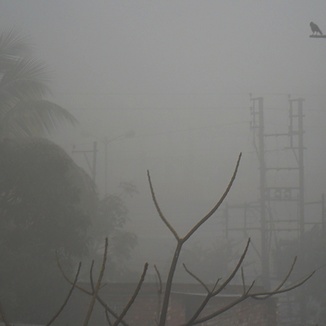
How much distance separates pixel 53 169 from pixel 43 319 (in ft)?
10.6

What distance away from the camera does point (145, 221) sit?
6134 centimetres

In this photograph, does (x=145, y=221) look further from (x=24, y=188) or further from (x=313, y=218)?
(x=24, y=188)

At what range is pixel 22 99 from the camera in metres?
15.8

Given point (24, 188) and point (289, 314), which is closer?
point (24, 188)

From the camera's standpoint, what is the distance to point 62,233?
11.9 m

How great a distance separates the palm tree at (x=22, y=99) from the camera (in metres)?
15.3

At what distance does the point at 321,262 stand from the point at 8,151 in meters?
21.5

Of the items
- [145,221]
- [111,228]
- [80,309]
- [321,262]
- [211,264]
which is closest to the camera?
[80,309]

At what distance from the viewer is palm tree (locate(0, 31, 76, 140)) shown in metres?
15.3

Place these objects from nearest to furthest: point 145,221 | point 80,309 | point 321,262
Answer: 1. point 80,309
2. point 321,262
3. point 145,221

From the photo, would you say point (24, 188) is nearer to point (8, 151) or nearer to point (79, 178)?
point (8, 151)

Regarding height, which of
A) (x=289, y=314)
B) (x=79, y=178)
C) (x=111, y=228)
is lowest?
(x=289, y=314)

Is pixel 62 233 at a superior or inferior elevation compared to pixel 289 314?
superior

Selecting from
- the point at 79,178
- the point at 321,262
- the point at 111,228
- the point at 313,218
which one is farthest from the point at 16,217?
the point at 313,218
